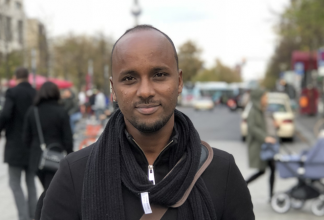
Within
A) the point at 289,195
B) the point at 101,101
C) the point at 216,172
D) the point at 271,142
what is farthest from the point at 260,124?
the point at 101,101

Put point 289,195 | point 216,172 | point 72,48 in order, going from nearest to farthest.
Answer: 1. point 216,172
2. point 289,195
3. point 72,48

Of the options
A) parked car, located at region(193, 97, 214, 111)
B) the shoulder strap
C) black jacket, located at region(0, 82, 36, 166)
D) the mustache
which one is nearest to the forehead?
the mustache

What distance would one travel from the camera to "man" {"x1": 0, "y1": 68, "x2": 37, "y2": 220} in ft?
19.8

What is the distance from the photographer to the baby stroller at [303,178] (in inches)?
283

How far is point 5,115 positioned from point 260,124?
3.93 m

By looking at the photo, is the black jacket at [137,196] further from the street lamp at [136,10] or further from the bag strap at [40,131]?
the street lamp at [136,10]

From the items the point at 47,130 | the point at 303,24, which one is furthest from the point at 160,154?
the point at 303,24

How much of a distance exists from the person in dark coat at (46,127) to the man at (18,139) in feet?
0.92

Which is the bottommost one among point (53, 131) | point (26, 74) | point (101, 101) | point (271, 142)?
point (101, 101)

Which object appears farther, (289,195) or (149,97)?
(289,195)

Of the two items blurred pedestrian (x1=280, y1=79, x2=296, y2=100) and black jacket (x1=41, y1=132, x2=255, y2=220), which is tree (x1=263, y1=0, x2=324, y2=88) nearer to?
blurred pedestrian (x1=280, y1=79, x2=296, y2=100)

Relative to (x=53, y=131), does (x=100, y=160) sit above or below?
above

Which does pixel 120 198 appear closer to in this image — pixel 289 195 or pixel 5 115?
pixel 5 115

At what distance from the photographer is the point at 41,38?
30.7 m
